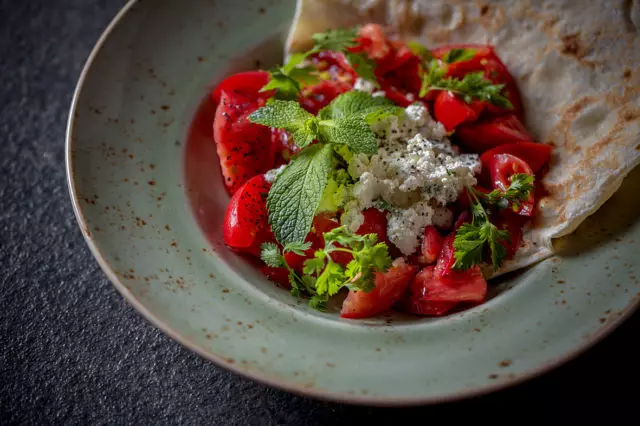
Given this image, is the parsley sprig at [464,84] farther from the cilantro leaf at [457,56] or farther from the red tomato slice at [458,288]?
the red tomato slice at [458,288]

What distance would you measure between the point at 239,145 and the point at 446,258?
92 centimetres

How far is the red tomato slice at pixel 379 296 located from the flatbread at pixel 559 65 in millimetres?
380

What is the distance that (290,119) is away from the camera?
2.32 meters

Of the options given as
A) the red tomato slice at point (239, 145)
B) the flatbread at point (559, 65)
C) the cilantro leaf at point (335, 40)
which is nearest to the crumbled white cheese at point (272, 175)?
the red tomato slice at point (239, 145)

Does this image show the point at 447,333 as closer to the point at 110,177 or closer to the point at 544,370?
the point at 544,370

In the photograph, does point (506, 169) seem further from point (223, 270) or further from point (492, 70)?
point (223, 270)

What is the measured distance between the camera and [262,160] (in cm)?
255

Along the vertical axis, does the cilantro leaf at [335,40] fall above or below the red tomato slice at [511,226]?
above

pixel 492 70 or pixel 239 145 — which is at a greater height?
pixel 492 70

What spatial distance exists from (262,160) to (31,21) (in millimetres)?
1765

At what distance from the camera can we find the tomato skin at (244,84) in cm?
269

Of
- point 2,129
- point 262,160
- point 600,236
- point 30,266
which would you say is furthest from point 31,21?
point 600,236

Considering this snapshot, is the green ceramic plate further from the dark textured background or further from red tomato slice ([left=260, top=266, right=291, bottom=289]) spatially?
the dark textured background

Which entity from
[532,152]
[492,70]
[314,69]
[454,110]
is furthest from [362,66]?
[532,152]
